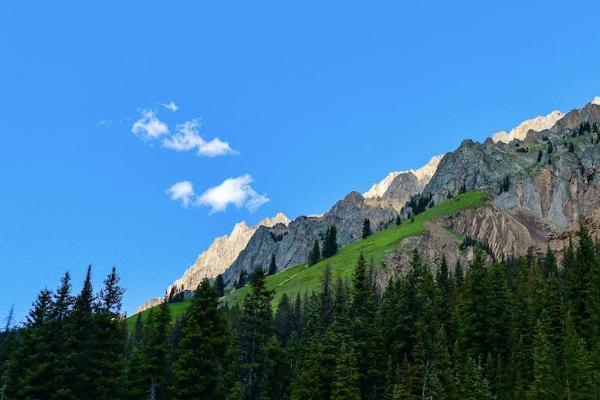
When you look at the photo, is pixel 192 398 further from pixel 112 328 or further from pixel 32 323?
pixel 32 323

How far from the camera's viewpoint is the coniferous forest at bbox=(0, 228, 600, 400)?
200 feet

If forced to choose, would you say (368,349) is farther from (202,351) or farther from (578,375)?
(202,351)

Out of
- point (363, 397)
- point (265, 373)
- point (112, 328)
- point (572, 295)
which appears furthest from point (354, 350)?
point (572, 295)

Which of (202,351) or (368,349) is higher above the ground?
(368,349)

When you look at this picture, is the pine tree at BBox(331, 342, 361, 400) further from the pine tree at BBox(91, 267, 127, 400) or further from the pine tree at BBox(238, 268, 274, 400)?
the pine tree at BBox(91, 267, 127, 400)

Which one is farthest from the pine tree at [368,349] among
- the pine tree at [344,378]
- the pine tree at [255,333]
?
the pine tree at [255,333]

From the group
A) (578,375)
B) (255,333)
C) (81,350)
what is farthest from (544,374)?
(81,350)

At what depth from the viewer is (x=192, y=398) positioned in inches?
2286

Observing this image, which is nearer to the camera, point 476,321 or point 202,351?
point 202,351

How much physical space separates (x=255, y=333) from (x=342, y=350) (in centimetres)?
1026

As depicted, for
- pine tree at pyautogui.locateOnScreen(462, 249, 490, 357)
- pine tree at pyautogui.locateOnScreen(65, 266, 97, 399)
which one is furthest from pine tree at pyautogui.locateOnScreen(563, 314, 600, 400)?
pine tree at pyautogui.locateOnScreen(65, 266, 97, 399)

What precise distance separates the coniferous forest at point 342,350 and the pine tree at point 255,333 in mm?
127

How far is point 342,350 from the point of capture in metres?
68.1

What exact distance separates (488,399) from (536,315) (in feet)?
75.8
